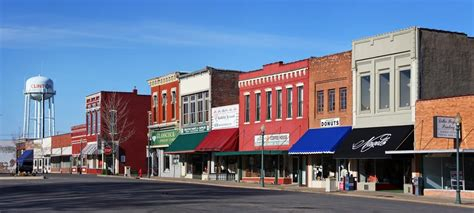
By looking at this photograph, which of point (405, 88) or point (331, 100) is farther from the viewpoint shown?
point (331, 100)

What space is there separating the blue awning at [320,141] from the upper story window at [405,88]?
15.0 feet

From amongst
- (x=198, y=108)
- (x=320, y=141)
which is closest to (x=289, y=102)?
(x=320, y=141)

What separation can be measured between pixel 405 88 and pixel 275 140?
45.2ft

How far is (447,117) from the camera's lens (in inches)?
1411

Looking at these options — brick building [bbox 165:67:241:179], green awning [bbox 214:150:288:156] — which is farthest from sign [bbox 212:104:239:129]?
green awning [bbox 214:150:288:156]

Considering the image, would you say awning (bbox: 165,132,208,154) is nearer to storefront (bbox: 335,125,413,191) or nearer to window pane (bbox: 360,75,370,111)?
storefront (bbox: 335,125,413,191)

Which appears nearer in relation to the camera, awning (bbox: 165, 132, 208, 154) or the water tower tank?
awning (bbox: 165, 132, 208, 154)

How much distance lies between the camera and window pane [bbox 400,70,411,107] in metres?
40.7

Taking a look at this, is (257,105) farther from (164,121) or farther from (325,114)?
(164,121)

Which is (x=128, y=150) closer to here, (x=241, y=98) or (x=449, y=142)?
(x=241, y=98)

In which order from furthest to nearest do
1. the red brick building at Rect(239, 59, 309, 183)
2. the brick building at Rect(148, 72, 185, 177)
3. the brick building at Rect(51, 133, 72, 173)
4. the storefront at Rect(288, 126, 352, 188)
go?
1. the brick building at Rect(51, 133, 72, 173)
2. the brick building at Rect(148, 72, 185, 177)
3. the red brick building at Rect(239, 59, 309, 183)
4. the storefront at Rect(288, 126, 352, 188)

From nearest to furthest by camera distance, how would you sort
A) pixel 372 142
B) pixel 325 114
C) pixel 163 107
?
pixel 372 142, pixel 325 114, pixel 163 107

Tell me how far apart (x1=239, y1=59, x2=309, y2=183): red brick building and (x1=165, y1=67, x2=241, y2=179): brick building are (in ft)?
18.1

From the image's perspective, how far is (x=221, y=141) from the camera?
190 ft
